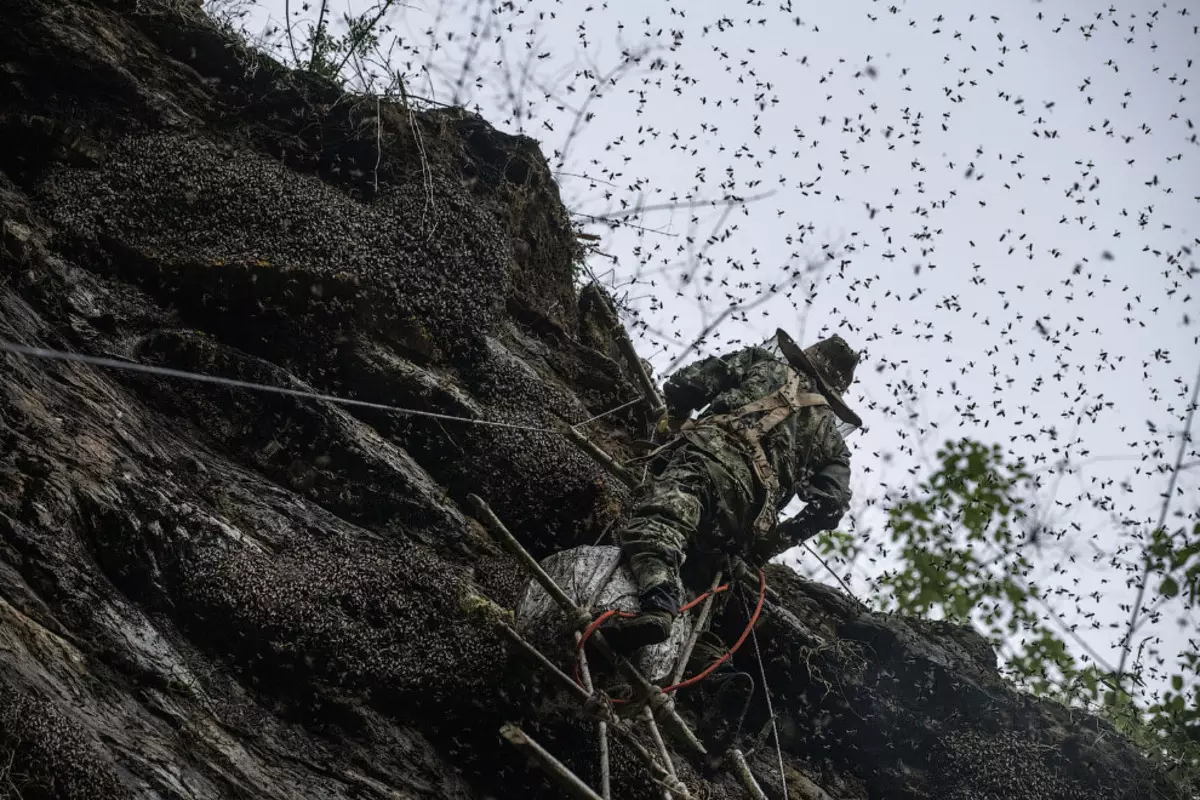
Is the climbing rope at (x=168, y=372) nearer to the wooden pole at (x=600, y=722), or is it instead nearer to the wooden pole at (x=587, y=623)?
the wooden pole at (x=587, y=623)

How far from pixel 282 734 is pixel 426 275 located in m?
3.64

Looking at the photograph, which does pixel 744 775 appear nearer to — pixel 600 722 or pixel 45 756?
pixel 600 722

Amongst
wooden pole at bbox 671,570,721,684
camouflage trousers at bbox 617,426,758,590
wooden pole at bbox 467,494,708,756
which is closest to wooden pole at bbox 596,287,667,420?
camouflage trousers at bbox 617,426,758,590

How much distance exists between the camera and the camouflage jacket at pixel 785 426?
791 centimetres

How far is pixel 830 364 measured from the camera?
29.0 ft

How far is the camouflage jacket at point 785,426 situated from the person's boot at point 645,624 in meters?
2.31

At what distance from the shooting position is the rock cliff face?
462 centimetres

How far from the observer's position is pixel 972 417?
11.1 m

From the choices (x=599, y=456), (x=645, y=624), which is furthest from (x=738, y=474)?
(x=645, y=624)

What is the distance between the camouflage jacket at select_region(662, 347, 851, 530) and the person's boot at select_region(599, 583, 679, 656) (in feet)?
7.59

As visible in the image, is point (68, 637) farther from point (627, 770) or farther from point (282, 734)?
point (627, 770)

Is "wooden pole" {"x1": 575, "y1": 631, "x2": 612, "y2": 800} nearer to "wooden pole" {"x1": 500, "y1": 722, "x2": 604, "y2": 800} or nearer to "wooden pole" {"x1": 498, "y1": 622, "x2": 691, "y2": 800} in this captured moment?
"wooden pole" {"x1": 498, "y1": 622, "x2": 691, "y2": 800}

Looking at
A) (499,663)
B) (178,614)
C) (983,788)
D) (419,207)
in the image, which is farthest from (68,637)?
(983,788)

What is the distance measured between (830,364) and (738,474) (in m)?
2.18
